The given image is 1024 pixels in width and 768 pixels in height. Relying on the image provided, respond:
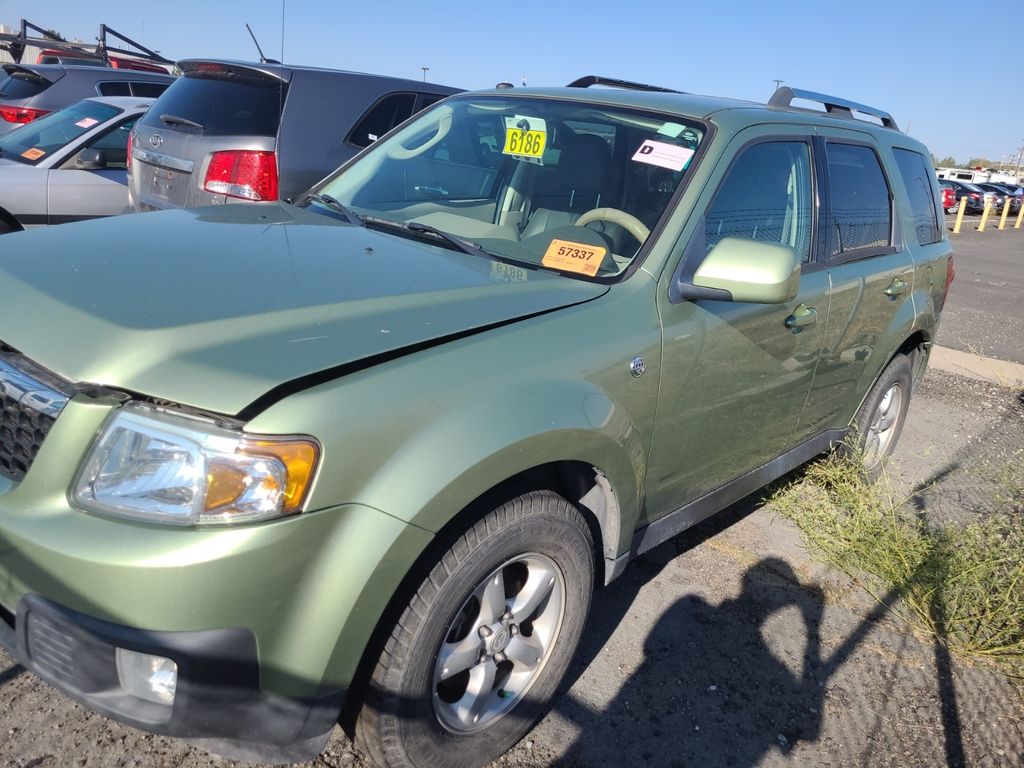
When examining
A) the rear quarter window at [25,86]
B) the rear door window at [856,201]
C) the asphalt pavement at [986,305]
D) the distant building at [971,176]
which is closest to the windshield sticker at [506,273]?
the rear door window at [856,201]

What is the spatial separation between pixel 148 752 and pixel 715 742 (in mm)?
1657

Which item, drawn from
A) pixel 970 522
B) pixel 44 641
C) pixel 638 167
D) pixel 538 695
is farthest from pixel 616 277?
pixel 970 522

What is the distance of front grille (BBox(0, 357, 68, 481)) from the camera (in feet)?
5.85

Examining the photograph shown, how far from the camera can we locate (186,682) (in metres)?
1.68

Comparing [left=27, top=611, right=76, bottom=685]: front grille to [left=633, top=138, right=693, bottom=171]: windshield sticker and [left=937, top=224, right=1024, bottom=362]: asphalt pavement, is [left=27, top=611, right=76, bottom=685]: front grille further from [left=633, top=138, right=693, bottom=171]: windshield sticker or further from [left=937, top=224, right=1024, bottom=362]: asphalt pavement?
[left=937, top=224, right=1024, bottom=362]: asphalt pavement

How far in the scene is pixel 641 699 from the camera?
275 cm

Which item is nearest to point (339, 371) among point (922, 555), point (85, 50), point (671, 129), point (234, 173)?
point (671, 129)

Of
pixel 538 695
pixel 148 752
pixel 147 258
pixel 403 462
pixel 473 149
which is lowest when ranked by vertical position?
pixel 148 752

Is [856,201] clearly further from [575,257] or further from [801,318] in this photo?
[575,257]

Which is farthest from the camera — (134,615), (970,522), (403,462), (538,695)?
(970,522)

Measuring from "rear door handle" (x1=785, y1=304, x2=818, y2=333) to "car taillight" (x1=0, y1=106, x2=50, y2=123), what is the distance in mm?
8982

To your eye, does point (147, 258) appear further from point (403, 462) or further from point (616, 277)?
point (616, 277)

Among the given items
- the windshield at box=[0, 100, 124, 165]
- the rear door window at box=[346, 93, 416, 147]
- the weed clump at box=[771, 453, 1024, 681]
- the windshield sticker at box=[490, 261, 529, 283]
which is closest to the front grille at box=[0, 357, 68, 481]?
the windshield sticker at box=[490, 261, 529, 283]

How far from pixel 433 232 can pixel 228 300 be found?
100 cm
